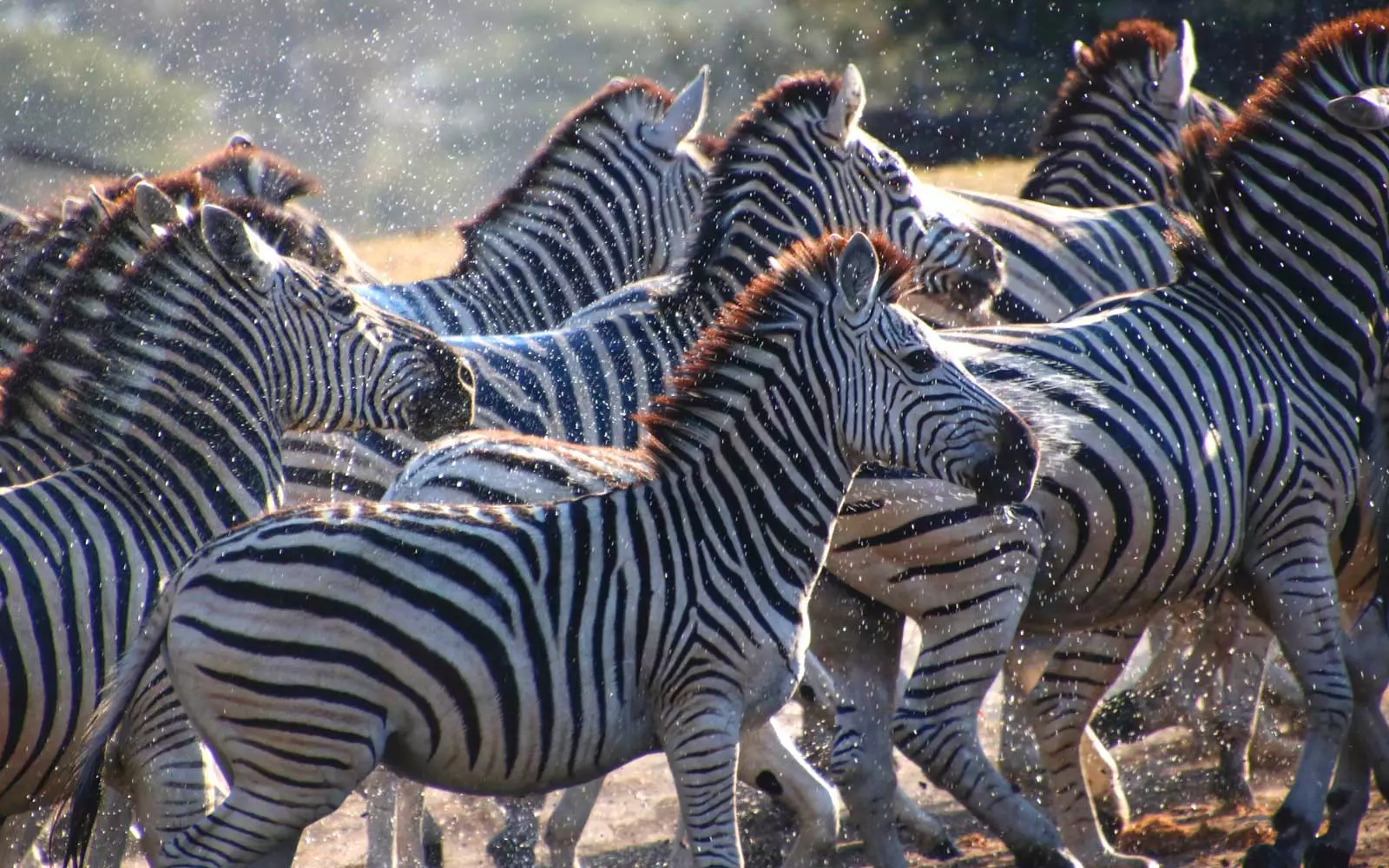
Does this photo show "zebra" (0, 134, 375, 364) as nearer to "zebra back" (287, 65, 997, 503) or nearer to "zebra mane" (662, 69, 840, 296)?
"zebra back" (287, 65, 997, 503)

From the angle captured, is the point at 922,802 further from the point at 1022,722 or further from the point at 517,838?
the point at 517,838

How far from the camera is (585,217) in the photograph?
9.17 meters

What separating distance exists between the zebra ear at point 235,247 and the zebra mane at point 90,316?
0.26 ft

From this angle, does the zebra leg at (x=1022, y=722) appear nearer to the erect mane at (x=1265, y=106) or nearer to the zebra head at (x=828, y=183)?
the zebra head at (x=828, y=183)

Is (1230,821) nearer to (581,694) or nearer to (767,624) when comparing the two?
(767,624)

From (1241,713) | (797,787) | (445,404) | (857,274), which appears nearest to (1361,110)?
(1241,713)

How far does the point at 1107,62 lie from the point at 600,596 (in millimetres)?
6861

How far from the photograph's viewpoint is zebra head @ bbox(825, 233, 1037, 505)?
16.9ft

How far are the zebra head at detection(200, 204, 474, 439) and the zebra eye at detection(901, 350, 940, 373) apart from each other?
177 cm

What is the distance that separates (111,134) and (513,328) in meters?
56.0

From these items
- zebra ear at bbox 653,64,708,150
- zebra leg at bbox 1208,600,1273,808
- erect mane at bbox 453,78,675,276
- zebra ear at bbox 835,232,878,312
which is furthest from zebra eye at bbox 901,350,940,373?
zebra ear at bbox 653,64,708,150

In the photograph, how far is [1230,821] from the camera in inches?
274

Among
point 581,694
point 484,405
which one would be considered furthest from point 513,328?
point 581,694

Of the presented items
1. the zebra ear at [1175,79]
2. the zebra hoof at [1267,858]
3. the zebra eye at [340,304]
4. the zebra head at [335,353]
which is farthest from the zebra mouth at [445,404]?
the zebra ear at [1175,79]
